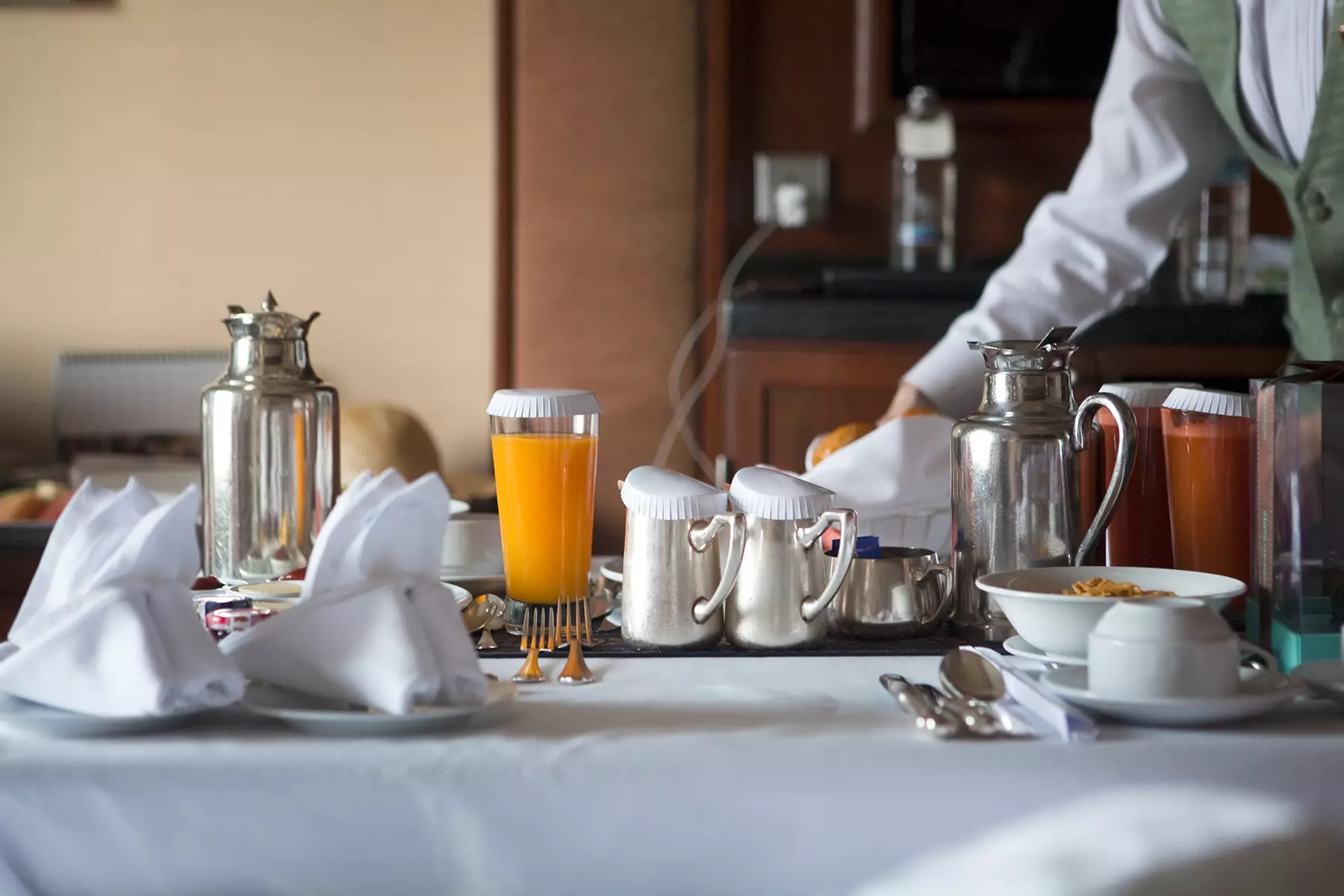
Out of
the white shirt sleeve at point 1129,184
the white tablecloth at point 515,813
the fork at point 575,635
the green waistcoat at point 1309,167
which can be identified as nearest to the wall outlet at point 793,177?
the white shirt sleeve at point 1129,184

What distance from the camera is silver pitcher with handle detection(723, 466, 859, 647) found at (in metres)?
0.84

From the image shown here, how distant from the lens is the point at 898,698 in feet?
2.35

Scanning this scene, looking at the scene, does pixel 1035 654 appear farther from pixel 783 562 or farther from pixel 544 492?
pixel 544 492

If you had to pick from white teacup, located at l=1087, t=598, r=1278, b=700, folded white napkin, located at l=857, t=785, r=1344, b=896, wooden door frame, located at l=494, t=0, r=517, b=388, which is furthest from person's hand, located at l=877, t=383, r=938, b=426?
Result: wooden door frame, located at l=494, t=0, r=517, b=388

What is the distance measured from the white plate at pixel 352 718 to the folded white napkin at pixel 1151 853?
303 millimetres

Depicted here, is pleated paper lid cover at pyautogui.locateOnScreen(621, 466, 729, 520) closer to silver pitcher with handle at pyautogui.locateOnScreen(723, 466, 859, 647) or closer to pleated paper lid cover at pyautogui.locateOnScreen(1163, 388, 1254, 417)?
silver pitcher with handle at pyautogui.locateOnScreen(723, 466, 859, 647)

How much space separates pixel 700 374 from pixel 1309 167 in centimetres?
138

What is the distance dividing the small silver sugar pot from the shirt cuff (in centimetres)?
69

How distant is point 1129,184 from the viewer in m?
1.78

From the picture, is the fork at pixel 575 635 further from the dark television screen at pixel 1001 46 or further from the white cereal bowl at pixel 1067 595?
the dark television screen at pixel 1001 46

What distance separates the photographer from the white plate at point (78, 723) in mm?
642

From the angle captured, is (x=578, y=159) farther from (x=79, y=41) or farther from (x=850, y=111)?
(x=79, y=41)

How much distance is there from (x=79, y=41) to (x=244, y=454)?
7.03ft

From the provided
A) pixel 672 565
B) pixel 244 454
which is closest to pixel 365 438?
pixel 244 454
